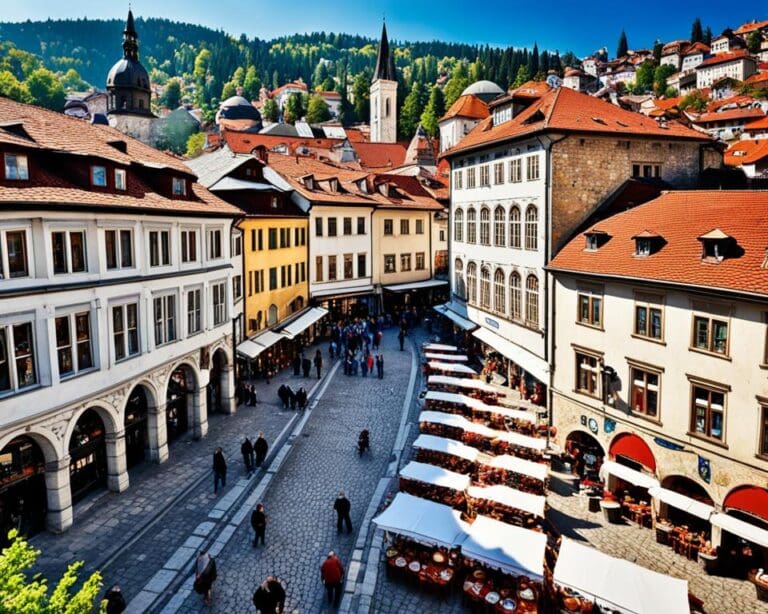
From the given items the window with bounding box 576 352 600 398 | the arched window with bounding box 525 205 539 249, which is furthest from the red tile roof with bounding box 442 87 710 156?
the window with bounding box 576 352 600 398

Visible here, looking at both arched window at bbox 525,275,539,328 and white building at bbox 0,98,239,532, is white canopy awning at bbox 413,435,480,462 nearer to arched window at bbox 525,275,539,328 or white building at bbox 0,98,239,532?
arched window at bbox 525,275,539,328

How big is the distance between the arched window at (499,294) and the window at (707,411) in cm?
1499

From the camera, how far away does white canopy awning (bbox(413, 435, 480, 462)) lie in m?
22.5

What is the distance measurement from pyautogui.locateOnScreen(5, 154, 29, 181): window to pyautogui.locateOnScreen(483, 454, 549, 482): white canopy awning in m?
17.3

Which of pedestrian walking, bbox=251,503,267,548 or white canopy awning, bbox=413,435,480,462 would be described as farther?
white canopy awning, bbox=413,435,480,462

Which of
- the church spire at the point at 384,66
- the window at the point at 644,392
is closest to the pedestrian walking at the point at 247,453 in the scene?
the window at the point at 644,392

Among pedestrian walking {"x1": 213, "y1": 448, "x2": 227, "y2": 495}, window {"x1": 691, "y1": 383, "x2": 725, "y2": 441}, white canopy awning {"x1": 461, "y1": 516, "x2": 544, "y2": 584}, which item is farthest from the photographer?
pedestrian walking {"x1": 213, "y1": 448, "x2": 227, "y2": 495}

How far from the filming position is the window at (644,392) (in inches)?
839

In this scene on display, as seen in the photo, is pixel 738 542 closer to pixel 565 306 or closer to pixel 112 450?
pixel 565 306

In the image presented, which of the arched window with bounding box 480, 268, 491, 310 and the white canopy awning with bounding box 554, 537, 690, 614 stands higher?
the arched window with bounding box 480, 268, 491, 310

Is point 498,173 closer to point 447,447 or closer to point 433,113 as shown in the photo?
point 447,447

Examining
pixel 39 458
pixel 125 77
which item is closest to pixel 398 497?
pixel 39 458

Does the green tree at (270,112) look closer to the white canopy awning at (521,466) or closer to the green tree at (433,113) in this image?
the green tree at (433,113)

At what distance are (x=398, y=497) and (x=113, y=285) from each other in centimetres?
1153
